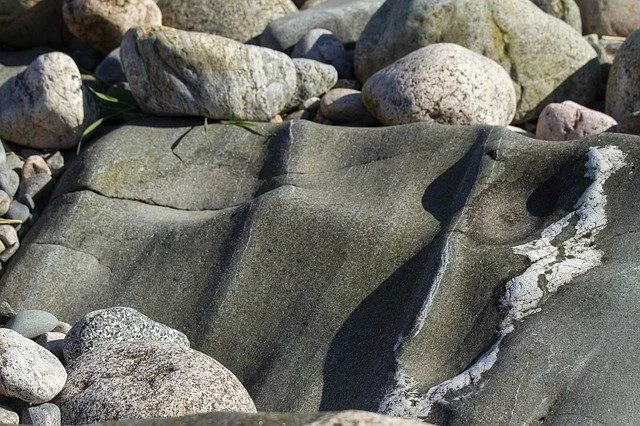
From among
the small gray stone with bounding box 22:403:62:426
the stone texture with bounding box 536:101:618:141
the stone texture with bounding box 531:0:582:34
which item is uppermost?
the small gray stone with bounding box 22:403:62:426

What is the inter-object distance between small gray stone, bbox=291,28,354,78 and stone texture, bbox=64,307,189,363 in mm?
3338

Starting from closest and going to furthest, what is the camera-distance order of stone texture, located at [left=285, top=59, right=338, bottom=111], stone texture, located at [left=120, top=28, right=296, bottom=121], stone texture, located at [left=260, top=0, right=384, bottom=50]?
stone texture, located at [left=120, top=28, right=296, bottom=121] → stone texture, located at [left=285, top=59, right=338, bottom=111] → stone texture, located at [left=260, top=0, right=384, bottom=50]

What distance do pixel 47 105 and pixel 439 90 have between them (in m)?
2.58

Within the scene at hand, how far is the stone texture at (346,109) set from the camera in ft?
25.3

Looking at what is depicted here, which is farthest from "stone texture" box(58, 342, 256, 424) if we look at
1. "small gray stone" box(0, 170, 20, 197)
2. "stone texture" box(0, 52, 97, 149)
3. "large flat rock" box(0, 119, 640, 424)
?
"stone texture" box(0, 52, 97, 149)

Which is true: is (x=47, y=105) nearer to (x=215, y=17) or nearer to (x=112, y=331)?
(x=215, y=17)

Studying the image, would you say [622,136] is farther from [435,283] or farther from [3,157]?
[3,157]

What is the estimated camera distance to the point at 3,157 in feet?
24.5

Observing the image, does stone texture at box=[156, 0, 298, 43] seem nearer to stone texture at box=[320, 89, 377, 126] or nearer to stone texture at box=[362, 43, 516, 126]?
stone texture at box=[320, 89, 377, 126]

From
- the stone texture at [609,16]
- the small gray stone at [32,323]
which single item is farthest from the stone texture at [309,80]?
the stone texture at [609,16]

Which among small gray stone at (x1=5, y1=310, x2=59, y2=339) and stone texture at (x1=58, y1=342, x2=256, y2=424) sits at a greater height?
stone texture at (x1=58, y1=342, x2=256, y2=424)

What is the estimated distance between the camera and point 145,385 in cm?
484

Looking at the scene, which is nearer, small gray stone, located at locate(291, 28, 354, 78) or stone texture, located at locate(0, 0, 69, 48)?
small gray stone, located at locate(291, 28, 354, 78)

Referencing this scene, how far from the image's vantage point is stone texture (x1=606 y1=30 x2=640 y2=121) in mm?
7691
